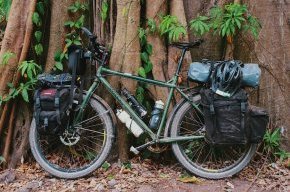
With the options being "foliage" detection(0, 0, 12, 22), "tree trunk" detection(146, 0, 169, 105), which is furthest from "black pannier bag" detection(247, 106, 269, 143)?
"foliage" detection(0, 0, 12, 22)

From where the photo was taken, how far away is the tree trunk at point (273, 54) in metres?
5.59

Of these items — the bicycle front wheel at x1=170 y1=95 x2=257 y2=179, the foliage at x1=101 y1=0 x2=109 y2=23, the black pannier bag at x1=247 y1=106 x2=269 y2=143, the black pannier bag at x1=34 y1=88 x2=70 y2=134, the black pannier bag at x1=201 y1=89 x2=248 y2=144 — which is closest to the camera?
the black pannier bag at x1=201 y1=89 x2=248 y2=144

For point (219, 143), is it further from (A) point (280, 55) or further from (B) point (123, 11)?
(B) point (123, 11)

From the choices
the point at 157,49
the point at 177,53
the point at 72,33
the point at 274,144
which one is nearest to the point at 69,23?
the point at 72,33

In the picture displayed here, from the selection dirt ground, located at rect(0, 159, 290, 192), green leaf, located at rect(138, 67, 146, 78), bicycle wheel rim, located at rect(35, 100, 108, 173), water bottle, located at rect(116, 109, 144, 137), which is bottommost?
dirt ground, located at rect(0, 159, 290, 192)

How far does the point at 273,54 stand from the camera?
563cm

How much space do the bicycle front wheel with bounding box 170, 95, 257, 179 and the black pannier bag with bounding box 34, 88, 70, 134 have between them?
128cm

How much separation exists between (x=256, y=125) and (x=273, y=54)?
3.48 ft

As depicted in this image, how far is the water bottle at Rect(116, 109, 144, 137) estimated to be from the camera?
5.35 metres

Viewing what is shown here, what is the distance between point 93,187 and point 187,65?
72.7 inches

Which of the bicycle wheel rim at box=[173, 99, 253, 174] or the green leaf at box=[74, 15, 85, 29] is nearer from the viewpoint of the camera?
the bicycle wheel rim at box=[173, 99, 253, 174]

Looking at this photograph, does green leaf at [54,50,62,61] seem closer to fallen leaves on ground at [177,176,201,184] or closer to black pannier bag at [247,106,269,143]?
fallen leaves on ground at [177,176,201,184]

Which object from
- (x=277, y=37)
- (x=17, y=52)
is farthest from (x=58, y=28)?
(x=277, y=37)

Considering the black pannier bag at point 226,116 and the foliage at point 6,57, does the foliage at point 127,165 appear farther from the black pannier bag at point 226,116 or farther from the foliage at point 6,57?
the foliage at point 6,57
